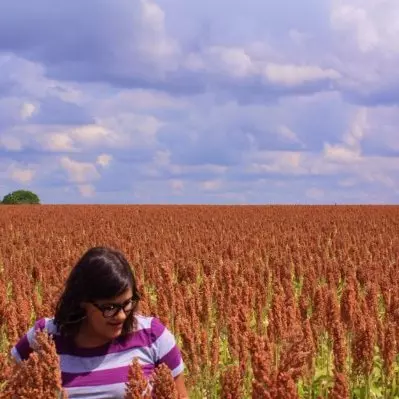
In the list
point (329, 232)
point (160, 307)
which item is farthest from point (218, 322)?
point (329, 232)

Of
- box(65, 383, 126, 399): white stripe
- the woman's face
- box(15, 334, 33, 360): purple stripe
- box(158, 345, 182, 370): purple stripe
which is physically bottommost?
box(65, 383, 126, 399): white stripe

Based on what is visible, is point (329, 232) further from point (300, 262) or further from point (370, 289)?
point (370, 289)

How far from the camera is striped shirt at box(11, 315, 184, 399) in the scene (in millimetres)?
3375

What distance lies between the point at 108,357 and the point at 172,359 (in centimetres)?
31

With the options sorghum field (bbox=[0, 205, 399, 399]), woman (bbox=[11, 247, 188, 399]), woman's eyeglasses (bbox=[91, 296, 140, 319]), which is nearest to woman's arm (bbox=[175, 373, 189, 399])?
woman (bbox=[11, 247, 188, 399])

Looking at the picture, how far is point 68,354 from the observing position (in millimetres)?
3434

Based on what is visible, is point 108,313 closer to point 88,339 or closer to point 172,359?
point 88,339

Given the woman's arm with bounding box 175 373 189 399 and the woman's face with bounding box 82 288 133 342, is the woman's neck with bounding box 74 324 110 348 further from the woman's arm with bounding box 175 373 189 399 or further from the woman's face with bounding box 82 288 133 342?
the woman's arm with bounding box 175 373 189 399

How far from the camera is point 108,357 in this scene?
11.3 feet

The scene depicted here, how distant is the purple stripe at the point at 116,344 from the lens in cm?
343

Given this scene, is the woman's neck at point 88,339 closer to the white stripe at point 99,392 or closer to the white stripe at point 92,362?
the white stripe at point 92,362

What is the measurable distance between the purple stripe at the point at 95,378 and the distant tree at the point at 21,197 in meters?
68.0

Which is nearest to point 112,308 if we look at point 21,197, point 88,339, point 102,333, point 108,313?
point 108,313

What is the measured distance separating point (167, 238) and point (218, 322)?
9700 mm
